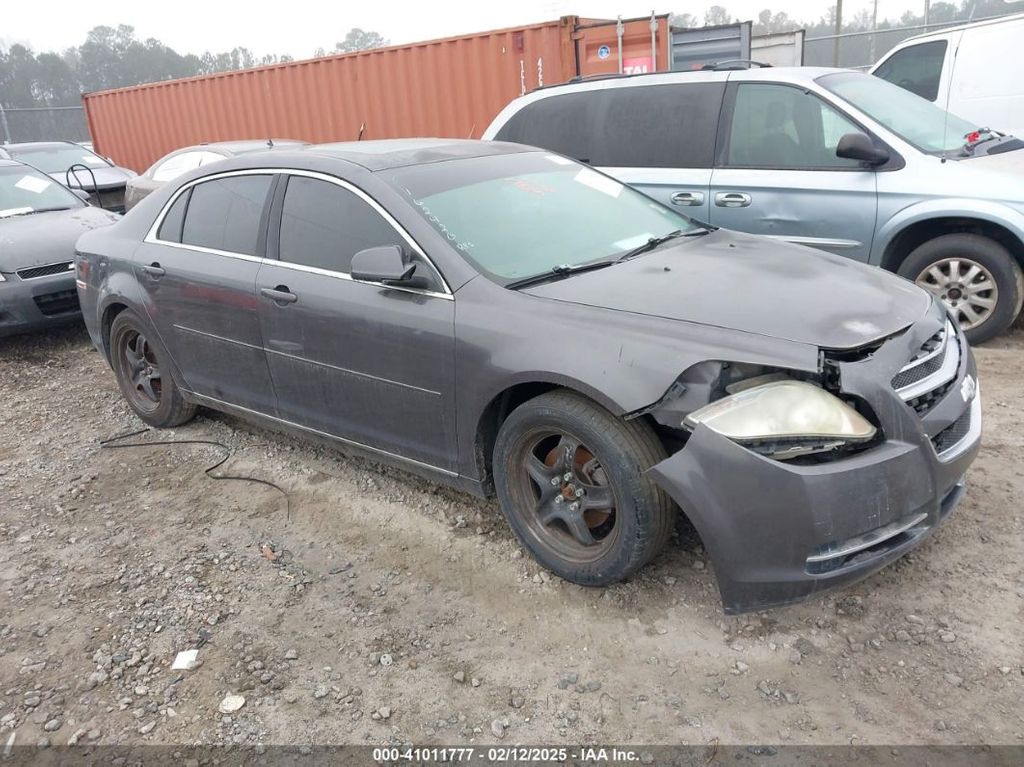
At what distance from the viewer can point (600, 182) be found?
4.15 m

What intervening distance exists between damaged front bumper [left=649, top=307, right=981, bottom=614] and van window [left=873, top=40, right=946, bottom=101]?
7.24m

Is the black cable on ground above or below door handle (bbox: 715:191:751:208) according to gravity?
below

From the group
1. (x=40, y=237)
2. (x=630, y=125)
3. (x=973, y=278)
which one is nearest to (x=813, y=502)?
(x=973, y=278)

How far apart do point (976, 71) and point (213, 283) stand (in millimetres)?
7728

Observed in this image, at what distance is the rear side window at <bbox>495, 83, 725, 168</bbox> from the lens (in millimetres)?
5781

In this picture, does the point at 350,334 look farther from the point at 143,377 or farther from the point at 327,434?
the point at 143,377

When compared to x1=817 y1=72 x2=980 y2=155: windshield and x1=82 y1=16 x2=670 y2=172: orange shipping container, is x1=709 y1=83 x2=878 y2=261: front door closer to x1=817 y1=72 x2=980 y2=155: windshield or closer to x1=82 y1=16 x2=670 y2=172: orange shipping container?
x1=817 y1=72 x2=980 y2=155: windshield

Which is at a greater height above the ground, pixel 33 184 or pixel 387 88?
pixel 387 88

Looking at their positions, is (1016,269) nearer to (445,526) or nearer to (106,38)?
(445,526)

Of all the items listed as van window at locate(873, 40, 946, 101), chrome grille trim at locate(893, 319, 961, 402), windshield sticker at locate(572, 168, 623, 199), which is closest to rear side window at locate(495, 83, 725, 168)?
windshield sticker at locate(572, 168, 623, 199)

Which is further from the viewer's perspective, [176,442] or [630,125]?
[630,125]

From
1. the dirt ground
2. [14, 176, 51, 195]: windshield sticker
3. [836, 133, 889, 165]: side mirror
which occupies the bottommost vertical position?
the dirt ground

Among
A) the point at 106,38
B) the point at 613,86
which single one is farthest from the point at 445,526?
the point at 106,38

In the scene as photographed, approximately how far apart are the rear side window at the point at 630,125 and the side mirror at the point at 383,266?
130 inches
